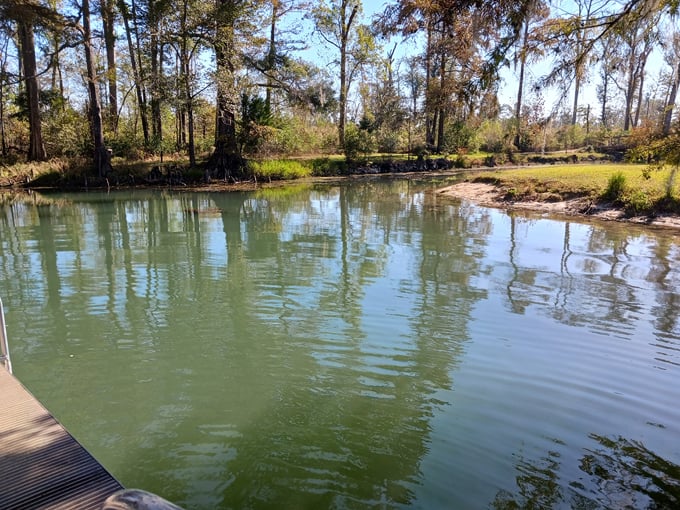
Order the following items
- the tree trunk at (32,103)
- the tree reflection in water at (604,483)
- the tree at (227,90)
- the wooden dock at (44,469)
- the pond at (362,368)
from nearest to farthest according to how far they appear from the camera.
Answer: the wooden dock at (44,469) < the tree reflection in water at (604,483) < the pond at (362,368) < the tree at (227,90) < the tree trunk at (32,103)

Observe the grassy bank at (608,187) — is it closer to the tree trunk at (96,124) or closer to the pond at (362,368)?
the pond at (362,368)

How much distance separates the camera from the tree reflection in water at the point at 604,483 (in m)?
3.42

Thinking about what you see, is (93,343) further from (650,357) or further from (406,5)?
(650,357)

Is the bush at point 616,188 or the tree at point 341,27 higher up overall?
the tree at point 341,27

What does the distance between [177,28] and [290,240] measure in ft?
58.2

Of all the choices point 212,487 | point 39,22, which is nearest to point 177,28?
point 39,22

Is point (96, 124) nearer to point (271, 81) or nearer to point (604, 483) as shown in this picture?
point (271, 81)

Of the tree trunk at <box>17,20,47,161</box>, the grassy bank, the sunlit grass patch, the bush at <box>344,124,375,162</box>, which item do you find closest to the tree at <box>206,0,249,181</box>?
the sunlit grass patch

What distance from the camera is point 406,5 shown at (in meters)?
5.90

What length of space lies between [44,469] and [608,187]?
18.1 meters

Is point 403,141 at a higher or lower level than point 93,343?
higher

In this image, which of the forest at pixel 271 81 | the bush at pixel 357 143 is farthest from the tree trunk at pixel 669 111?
the bush at pixel 357 143

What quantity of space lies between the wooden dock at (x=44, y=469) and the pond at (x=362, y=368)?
69cm

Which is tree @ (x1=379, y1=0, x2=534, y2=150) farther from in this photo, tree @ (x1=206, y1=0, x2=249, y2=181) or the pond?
tree @ (x1=206, y1=0, x2=249, y2=181)
